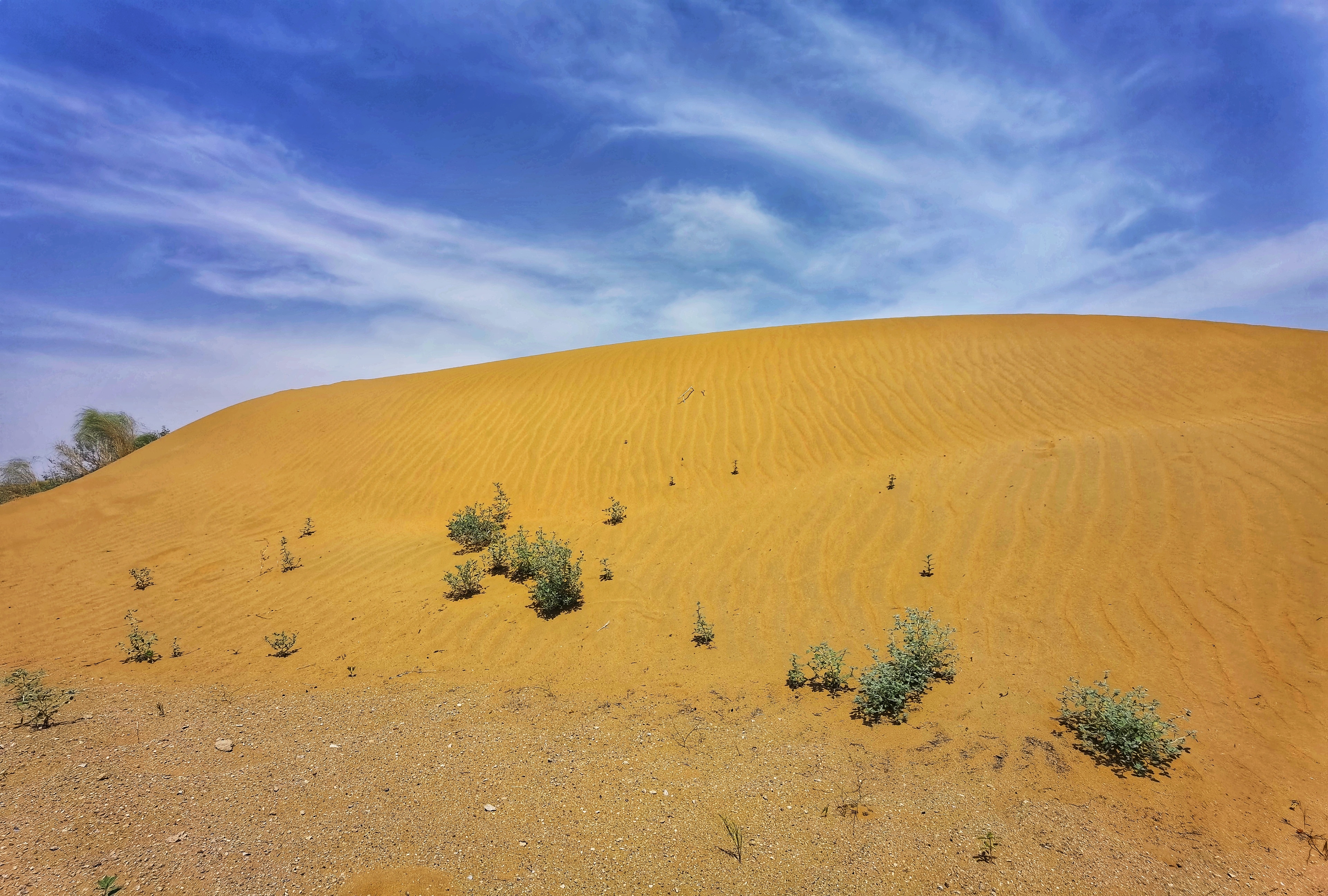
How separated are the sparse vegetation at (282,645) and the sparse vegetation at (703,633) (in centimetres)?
379

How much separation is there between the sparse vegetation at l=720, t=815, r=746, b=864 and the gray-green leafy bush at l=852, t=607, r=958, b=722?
134cm

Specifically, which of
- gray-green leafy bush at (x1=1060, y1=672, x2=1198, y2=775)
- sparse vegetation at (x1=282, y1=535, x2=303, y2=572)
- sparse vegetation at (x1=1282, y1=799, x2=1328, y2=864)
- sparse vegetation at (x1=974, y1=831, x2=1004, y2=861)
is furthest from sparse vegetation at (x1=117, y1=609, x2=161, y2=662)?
sparse vegetation at (x1=1282, y1=799, x2=1328, y2=864)

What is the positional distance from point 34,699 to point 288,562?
3.15m

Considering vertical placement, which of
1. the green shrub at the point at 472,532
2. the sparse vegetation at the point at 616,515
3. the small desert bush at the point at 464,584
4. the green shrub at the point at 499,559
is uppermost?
the sparse vegetation at the point at 616,515

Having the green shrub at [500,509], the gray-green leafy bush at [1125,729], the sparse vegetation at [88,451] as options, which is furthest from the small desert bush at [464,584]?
the sparse vegetation at [88,451]

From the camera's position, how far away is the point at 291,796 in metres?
3.05

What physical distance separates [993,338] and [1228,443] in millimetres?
7004

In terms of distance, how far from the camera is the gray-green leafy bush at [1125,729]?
10.0ft

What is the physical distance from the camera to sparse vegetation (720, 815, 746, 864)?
2.59 metres

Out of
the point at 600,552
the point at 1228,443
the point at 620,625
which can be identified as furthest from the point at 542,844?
the point at 1228,443

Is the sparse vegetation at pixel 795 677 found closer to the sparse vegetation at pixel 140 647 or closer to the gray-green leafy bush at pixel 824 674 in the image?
the gray-green leafy bush at pixel 824 674

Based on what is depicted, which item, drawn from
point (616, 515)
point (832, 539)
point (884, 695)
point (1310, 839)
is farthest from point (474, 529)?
point (1310, 839)

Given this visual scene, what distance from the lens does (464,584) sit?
5914 millimetres

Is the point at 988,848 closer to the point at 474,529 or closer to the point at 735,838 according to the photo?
the point at 735,838
